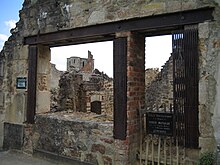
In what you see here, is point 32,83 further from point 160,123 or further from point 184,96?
point 184,96

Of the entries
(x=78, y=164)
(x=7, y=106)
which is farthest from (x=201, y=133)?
(x=7, y=106)

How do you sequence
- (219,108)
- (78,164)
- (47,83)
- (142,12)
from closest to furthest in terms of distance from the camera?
(219,108) < (142,12) < (78,164) < (47,83)

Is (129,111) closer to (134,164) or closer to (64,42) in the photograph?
(134,164)

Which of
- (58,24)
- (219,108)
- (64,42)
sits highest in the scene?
(58,24)

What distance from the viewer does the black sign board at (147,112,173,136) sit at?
4.05 meters

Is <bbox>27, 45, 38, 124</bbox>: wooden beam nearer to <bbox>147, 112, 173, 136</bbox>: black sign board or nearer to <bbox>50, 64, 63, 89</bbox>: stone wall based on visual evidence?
<bbox>50, 64, 63, 89</bbox>: stone wall

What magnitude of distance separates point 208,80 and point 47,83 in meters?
3.94

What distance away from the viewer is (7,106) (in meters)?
6.54

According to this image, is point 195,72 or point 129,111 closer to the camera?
point 195,72

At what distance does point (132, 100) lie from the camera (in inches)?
175

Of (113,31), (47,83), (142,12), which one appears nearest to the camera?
(142,12)

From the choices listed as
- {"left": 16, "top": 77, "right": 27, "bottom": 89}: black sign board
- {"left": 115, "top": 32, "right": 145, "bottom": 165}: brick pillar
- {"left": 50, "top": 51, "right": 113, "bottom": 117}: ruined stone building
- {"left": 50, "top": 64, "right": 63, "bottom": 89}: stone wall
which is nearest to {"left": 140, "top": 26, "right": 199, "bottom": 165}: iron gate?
{"left": 115, "top": 32, "right": 145, "bottom": 165}: brick pillar

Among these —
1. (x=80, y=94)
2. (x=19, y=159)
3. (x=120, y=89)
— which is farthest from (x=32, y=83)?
(x=80, y=94)

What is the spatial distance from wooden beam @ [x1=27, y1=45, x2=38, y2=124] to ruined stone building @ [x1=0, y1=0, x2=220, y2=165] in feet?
0.08
